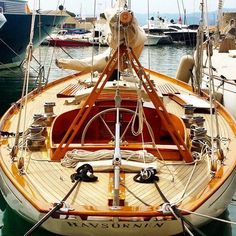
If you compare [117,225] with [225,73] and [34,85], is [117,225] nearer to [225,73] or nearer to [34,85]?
[34,85]

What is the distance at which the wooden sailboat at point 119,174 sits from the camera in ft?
19.6

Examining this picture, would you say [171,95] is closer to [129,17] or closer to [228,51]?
[129,17]

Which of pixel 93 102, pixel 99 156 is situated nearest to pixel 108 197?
pixel 99 156

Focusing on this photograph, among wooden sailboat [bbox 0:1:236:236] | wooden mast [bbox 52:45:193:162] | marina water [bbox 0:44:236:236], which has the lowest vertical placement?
marina water [bbox 0:44:236:236]

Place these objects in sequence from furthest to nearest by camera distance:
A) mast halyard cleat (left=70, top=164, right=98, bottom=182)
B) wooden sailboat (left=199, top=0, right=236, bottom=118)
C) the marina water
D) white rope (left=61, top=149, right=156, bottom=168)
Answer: wooden sailboat (left=199, top=0, right=236, bottom=118)
the marina water
white rope (left=61, top=149, right=156, bottom=168)
mast halyard cleat (left=70, top=164, right=98, bottom=182)

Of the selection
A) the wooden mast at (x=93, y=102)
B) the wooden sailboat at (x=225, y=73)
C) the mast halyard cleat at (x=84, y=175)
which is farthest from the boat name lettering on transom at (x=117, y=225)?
the wooden sailboat at (x=225, y=73)

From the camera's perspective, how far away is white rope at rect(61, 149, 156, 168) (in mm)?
7441

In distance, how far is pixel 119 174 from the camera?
261 inches

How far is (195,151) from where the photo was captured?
8117mm

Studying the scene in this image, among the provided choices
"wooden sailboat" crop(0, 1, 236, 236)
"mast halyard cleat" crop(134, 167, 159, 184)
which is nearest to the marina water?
"wooden sailboat" crop(0, 1, 236, 236)

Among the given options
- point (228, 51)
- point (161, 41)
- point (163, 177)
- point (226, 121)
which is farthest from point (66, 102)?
point (161, 41)

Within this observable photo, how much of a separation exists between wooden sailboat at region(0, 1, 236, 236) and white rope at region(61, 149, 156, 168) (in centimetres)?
2

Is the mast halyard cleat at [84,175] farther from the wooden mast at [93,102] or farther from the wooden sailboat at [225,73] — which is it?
the wooden sailboat at [225,73]

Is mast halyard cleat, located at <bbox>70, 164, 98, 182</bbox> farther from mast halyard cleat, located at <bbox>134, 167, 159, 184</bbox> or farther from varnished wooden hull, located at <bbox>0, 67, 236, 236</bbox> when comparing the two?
mast halyard cleat, located at <bbox>134, 167, 159, 184</bbox>
